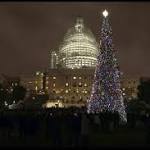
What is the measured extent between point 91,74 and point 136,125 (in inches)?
5665

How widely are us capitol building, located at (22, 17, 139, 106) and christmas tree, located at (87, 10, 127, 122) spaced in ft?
398

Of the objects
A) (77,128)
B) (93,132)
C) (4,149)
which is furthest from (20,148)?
(93,132)

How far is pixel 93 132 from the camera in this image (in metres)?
33.6

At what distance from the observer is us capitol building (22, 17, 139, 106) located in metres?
180

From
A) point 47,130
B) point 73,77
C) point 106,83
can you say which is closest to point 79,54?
point 73,77

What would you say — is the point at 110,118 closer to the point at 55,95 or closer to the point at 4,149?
the point at 4,149

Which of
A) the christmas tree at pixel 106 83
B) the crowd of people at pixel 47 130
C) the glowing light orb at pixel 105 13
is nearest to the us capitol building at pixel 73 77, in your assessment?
the glowing light orb at pixel 105 13

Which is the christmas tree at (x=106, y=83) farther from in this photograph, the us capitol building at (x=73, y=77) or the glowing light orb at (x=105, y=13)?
the us capitol building at (x=73, y=77)

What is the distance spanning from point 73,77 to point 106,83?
137090mm

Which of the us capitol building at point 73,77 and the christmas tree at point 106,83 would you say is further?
the us capitol building at point 73,77

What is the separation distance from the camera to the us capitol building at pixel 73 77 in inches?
7096

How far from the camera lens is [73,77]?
185750 millimetres

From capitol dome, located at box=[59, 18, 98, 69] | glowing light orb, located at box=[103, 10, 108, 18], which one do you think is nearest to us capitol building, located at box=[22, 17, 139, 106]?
capitol dome, located at box=[59, 18, 98, 69]

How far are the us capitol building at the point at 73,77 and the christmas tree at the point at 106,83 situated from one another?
121349mm
